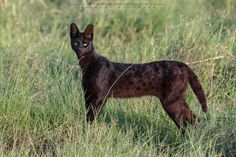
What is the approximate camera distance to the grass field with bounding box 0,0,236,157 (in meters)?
5.71

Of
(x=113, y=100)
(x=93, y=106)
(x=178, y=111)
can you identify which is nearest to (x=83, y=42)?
(x=93, y=106)

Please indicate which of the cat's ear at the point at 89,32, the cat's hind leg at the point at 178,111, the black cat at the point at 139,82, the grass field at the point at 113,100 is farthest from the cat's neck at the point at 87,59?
the cat's hind leg at the point at 178,111

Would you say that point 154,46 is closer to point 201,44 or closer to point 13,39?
point 201,44

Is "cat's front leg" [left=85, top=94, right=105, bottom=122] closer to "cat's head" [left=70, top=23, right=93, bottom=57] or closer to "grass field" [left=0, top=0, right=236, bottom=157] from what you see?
"grass field" [left=0, top=0, right=236, bottom=157]

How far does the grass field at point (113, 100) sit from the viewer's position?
5.71 metres

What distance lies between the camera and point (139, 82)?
6156 mm

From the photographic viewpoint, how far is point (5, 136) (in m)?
5.93

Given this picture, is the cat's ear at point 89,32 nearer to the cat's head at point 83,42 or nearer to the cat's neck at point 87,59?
the cat's head at point 83,42

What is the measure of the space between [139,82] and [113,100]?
0.66 metres

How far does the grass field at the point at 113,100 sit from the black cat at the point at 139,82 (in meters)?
0.16

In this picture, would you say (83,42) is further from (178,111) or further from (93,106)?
(178,111)

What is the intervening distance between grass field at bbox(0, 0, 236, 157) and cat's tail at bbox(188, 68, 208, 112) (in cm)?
13

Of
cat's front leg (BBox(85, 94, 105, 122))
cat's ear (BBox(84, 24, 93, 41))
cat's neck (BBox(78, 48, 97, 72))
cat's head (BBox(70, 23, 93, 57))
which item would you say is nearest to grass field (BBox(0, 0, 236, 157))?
cat's front leg (BBox(85, 94, 105, 122))

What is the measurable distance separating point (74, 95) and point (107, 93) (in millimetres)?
356
